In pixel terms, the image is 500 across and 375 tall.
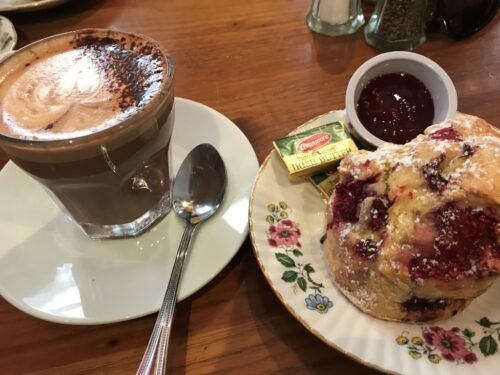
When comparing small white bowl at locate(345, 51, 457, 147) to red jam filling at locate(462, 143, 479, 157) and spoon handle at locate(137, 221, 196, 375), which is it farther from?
spoon handle at locate(137, 221, 196, 375)

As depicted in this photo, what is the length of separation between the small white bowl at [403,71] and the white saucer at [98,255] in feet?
0.83

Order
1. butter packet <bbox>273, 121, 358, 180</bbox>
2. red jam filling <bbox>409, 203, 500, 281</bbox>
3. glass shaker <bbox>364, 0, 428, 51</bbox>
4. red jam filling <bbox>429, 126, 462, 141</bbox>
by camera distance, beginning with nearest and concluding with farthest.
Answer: red jam filling <bbox>409, 203, 500, 281</bbox> → red jam filling <bbox>429, 126, 462, 141</bbox> → butter packet <bbox>273, 121, 358, 180</bbox> → glass shaker <bbox>364, 0, 428, 51</bbox>

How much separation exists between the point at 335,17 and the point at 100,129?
0.93 metres

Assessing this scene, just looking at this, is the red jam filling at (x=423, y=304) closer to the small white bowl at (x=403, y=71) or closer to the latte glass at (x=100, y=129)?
the small white bowl at (x=403, y=71)

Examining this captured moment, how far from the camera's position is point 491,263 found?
2.40 feet

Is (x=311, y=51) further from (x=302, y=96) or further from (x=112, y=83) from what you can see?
(x=112, y=83)

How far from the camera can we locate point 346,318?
2.65 ft

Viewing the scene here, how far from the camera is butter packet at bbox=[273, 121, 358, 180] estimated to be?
3.30ft

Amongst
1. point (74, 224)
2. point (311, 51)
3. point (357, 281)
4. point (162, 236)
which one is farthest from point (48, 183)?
point (311, 51)

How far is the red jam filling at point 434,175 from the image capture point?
777mm

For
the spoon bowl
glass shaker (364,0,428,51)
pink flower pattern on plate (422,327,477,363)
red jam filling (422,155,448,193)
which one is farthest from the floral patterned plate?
glass shaker (364,0,428,51)

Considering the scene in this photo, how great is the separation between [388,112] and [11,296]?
89 cm

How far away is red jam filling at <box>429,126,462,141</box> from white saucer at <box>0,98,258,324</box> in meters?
0.39

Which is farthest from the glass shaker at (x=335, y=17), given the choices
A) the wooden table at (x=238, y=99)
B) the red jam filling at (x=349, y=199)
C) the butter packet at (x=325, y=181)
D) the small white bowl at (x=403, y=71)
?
the red jam filling at (x=349, y=199)
